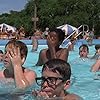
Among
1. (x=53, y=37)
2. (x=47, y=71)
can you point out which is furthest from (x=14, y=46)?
(x=53, y=37)

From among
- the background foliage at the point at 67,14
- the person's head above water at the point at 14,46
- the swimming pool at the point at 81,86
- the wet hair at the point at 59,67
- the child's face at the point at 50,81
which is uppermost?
the background foliage at the point at 67,14

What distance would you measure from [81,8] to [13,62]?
4085 centimetres

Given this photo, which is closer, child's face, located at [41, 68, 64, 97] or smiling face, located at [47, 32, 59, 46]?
child's face, located at [41, 68, 64, 97]

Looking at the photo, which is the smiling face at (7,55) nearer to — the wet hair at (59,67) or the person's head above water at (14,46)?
the person's head above water at (14,46)

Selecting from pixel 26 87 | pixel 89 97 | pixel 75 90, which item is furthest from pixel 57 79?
pixel 75 90

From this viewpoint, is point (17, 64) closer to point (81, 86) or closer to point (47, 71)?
point (47, 71)

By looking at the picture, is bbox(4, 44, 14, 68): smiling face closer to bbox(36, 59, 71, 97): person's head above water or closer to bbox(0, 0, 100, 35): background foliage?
bbox(36, 59, 71, 97): person's head above water

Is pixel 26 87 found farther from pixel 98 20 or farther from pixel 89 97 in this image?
pixel 98 20

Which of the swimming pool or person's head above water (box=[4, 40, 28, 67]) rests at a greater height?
person's head above water (box=[4, 40, 28, 67])

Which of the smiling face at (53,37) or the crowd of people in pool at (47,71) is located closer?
the crowd of people in pool at (47,71)

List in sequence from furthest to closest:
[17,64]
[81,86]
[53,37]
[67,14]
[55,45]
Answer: [67,14], [81,86], [55,45], [53,37], [17,64]

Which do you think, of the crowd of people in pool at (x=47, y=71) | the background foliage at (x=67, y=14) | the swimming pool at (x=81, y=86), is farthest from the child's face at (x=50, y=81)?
the background foliage at (x=67, y=14)

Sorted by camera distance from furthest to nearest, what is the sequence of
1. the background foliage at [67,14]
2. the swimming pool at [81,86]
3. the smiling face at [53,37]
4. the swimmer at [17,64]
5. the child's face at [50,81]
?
the background foliage at [67,14] → the smiling face at [53,37] → the swimming pool at [81,86] → the swimmer at [17,64] → the child's face at [50,81]

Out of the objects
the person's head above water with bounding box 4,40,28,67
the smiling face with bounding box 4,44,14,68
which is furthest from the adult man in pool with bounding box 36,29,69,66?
the smiling face with bounding box 4,44,14,68
